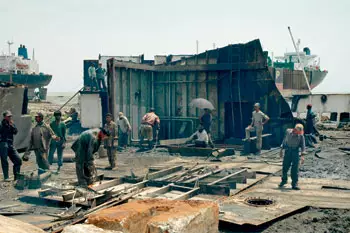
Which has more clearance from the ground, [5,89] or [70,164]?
[5,89]

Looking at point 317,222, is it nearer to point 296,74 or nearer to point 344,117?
point 344,117

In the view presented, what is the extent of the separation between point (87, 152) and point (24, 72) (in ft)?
128

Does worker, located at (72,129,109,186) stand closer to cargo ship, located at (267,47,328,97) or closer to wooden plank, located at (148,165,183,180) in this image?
wooden plank, located at (148,165,183,180)

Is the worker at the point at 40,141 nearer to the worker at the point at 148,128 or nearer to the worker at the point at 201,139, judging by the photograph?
the worker at the point at 148,128

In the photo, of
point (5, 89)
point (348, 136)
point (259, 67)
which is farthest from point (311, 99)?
point (5, 89)

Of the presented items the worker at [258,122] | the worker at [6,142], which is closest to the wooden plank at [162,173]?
the worker at [6,142]

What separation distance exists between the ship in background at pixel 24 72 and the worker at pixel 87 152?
113ft

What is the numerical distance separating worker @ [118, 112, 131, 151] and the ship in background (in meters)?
26.6

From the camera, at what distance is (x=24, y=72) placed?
4375 centimetres

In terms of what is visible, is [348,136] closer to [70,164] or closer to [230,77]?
[230,77]

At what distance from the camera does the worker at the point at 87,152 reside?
8297mm

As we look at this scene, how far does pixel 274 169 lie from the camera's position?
12.1 meters

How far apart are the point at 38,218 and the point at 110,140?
16.7 ft

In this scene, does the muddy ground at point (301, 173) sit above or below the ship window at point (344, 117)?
below
